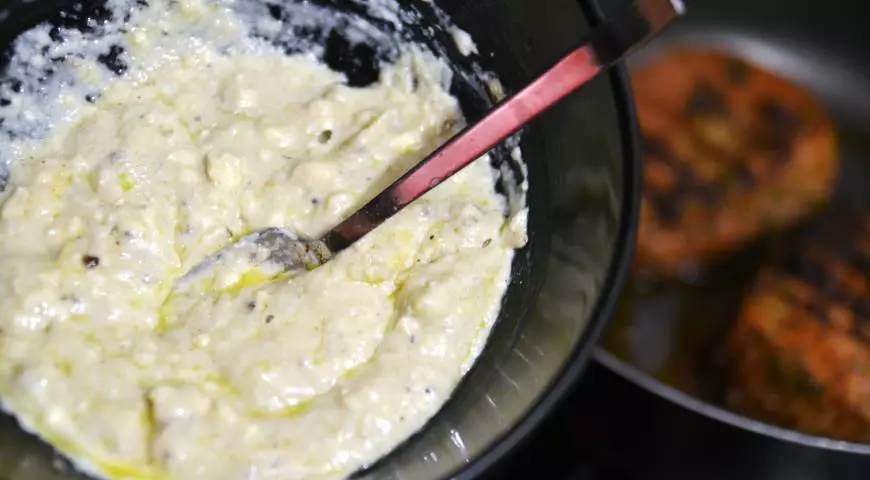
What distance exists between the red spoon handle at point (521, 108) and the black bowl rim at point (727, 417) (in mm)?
472

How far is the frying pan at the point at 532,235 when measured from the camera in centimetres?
101

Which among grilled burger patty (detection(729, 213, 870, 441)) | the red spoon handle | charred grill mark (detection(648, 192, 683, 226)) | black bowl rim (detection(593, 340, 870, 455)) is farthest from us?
charred grill mark (detection(648, 192, 683, 226))

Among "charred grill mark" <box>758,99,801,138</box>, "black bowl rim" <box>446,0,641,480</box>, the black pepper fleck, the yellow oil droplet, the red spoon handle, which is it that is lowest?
"charred grill mark" <box>758,99,801,138</box>

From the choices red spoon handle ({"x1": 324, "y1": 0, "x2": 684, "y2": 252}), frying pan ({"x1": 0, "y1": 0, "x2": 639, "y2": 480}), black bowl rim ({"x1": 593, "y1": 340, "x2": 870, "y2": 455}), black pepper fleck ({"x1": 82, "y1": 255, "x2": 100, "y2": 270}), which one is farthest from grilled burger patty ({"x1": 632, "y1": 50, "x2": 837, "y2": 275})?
black pepper fleck ({"x1": 82, "y1": 255, "x2": 100, "y2": 270})

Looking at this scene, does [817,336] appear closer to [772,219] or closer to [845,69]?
[772,219]

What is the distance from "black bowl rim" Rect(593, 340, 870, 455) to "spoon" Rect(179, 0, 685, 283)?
474 mm

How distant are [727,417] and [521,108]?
26.2 inches

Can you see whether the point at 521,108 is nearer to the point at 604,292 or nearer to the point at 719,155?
the point at 604,292

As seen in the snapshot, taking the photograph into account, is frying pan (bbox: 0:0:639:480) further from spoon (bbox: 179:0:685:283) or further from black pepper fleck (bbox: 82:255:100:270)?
black pepper fleck (bbox: 82:255:100:270)

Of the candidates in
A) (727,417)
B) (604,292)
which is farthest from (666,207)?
(604,292)

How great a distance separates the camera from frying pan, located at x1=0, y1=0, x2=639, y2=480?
39.9 inches

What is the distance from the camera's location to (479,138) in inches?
41.8

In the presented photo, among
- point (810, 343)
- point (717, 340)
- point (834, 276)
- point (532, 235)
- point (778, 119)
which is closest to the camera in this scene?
point (532, 235)

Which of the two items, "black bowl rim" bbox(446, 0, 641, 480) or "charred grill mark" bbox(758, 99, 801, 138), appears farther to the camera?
"charred grill mark" bbox(758, 99, 801, 138)
